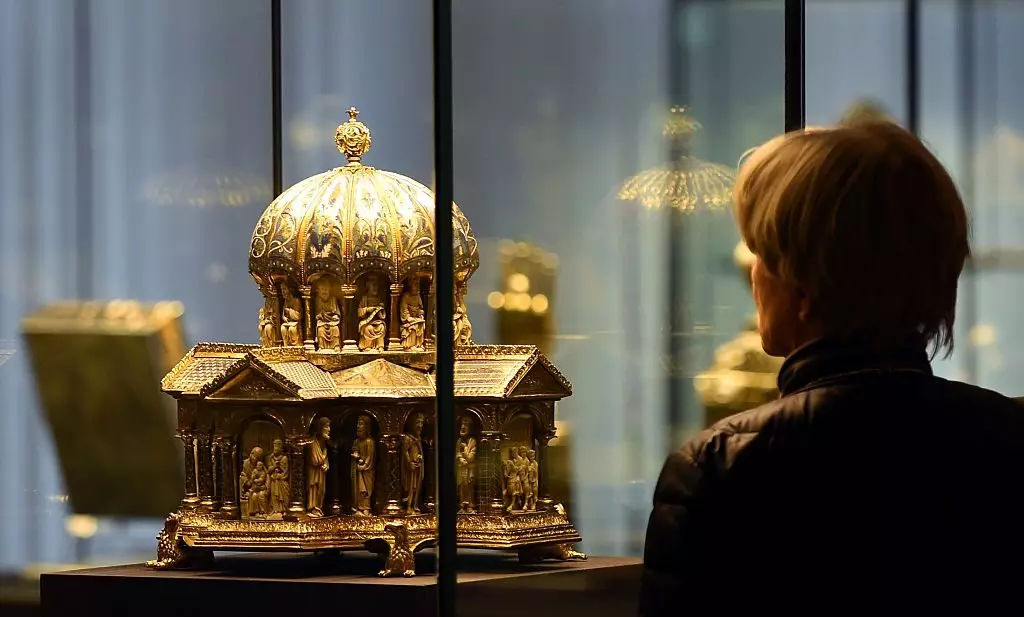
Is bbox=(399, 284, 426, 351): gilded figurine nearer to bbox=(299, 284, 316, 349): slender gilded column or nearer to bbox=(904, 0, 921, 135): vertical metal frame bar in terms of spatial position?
bbox=(299, 284, 316, 349): slender gilded column

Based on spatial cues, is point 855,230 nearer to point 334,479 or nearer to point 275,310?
point 334,479

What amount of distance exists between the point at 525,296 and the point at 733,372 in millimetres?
336

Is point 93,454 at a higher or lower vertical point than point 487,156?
lower

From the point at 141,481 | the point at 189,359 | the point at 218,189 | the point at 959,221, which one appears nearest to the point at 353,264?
the point at 189,359

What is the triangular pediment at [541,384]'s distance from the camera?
2.73m

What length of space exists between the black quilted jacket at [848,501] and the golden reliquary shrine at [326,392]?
2.09 meters

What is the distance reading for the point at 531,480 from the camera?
295 cm

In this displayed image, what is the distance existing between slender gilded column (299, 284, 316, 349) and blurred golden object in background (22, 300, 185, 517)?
0.84m

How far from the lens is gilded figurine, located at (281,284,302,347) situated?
11.8 feet

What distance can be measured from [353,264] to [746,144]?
1155 millimetres

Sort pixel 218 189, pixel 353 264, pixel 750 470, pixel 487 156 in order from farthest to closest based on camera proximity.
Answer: pixel 218 189
pixel 353 264
pixel 487 156
pixel 750 470

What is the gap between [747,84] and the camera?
2631 millimetres

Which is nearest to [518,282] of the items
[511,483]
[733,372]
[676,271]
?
[676,271]

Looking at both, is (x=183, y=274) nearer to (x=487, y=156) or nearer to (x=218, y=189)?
(x=218, y=189)
